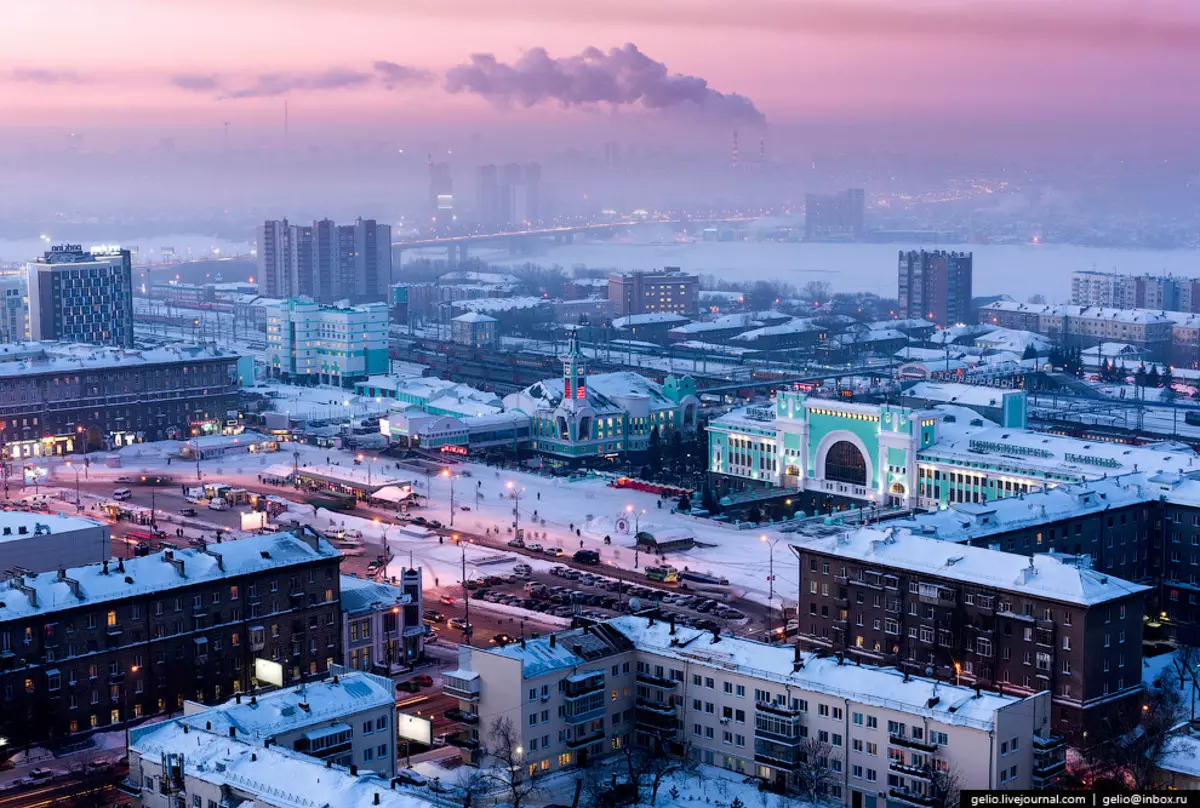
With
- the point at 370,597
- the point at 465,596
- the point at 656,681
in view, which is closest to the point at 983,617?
the point at 656,681

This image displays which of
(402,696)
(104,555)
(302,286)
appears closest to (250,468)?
(104,555)

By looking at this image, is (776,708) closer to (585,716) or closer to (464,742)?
(585,716)

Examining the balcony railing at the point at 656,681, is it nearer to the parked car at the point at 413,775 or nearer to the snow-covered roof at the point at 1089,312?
the parked car at the point at 413,775

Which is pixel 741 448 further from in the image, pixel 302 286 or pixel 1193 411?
pixel 302 286

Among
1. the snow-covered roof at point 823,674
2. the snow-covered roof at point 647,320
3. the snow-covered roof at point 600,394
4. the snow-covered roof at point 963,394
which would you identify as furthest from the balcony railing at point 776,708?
the snow-covered roof at point 647,320

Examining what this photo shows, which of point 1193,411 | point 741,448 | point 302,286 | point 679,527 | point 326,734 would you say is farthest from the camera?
point 302,286

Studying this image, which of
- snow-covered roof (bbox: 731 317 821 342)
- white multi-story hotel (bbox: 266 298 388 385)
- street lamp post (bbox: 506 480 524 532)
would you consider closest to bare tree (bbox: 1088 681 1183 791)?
street lamp post (bbox: 506 480 524 532)
